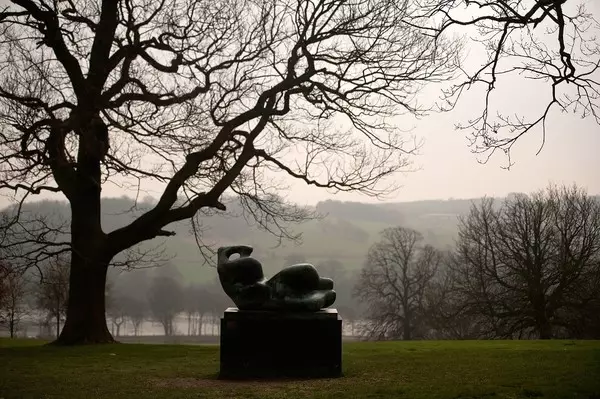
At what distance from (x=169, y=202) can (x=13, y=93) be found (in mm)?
4434

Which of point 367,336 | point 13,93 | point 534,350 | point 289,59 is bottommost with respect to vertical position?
point 367,336

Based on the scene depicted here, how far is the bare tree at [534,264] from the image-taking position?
2573 cm

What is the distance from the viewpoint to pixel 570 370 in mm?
8602

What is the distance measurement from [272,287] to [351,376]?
1795 millimetres

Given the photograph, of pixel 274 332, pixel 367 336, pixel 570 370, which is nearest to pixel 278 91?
pixel 274 332

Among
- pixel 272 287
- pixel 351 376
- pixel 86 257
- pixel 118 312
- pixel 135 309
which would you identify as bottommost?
pixel 118 312

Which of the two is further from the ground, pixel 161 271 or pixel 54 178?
pixel 54 178

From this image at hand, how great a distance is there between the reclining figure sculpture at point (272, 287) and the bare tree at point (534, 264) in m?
18.9

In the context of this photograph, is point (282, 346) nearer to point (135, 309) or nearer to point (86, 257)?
point (86, 257)

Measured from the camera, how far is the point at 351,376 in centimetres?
910

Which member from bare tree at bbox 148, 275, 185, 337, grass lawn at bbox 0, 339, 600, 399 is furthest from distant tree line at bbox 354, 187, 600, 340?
grass lawn at bbox 0, 339, 600, 399

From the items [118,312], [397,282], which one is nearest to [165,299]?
[118,312]

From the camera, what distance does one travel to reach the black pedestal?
360 inches

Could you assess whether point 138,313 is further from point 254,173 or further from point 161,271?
point 254,173
